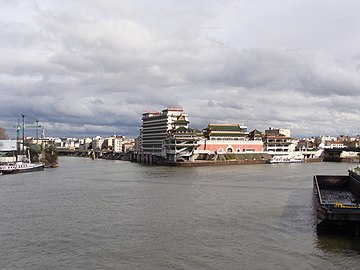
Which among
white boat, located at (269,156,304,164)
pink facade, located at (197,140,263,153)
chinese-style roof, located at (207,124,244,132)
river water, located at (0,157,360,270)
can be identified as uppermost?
chinese-style roof, located at (207,124,244,132)

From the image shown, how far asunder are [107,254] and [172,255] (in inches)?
70.7

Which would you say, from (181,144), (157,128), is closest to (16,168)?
(181,144)

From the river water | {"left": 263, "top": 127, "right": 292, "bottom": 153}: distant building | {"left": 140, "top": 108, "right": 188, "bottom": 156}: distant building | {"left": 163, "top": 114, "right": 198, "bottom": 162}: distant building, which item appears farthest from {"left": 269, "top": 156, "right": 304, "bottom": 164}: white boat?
the river water

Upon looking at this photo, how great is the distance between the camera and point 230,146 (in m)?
59.1

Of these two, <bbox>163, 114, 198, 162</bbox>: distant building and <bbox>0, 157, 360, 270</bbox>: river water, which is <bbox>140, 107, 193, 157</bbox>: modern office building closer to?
<bbox>163, 114, 198, 162</bbox>: distant building

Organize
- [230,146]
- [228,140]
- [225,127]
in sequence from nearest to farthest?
[230,146] < [228,140] < [225,127]

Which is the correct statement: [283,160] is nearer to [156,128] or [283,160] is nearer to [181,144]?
[181,144]

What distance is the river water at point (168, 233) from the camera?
1103 centimetres

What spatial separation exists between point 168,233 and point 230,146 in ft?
150

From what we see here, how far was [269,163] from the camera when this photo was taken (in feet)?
192

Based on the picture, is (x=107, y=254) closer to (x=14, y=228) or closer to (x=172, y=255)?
(x=172, y=255)

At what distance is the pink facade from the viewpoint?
188 ft

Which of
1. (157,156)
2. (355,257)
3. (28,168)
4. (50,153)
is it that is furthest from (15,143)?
(355,257)

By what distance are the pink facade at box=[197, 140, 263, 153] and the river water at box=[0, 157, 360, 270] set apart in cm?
3384
